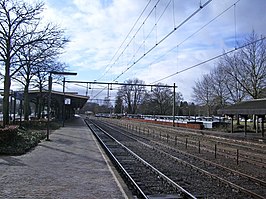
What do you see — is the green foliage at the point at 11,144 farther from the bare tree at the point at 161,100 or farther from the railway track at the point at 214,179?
the bare tree at the point at 161,100

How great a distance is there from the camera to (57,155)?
1730 cm

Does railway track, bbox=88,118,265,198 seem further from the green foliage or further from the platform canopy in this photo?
the platform canopy

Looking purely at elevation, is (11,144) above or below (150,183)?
above

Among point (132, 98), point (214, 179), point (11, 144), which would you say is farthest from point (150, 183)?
point (132, 98)

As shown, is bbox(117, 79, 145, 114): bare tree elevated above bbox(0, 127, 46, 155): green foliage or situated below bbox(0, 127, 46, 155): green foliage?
above

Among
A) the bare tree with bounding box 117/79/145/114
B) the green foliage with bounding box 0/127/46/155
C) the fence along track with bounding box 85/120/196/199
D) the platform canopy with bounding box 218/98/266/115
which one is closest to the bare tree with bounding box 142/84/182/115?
the bare tree with bounding box 117/79/145/114

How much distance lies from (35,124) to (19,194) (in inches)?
1258

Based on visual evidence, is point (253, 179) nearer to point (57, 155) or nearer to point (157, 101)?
point (57, 155)

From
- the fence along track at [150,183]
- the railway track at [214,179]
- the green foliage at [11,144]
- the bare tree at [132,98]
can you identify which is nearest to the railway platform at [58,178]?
the fence along track at [150,183]

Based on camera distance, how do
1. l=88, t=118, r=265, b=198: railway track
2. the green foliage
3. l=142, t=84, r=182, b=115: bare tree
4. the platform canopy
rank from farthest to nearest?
l=142, t=84, r=182, b=115: bare tree, the platform canopy, the green foliage, l=88, t=118, r=265, b=198: railway track

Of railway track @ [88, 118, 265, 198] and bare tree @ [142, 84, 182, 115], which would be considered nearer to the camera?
railway track @ [88, 118, 265, 198]

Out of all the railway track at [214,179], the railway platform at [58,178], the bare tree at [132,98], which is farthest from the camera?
the bare tree at [132,98]

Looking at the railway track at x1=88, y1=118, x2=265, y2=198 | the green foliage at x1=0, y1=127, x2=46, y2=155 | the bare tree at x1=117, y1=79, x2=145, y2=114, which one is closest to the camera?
the railway track at x1=88, y1=118, x2=265, y2=198

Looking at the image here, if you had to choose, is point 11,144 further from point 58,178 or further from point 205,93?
point 205,93
